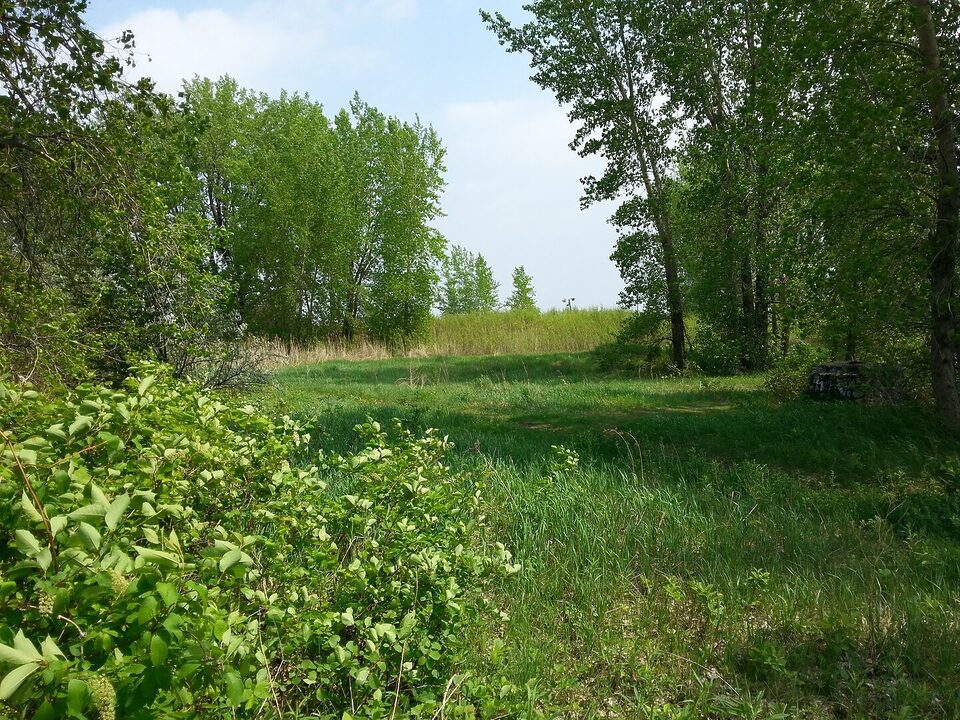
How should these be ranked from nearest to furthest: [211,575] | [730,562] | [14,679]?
[14,679], [211,575], [730,562]

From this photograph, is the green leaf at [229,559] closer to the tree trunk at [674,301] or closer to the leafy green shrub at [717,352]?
the leafy green shrub at [717,352]

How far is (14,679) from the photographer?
1.30m

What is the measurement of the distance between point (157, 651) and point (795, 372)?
41.4 feet

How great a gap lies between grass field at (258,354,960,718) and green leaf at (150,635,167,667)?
1881mm

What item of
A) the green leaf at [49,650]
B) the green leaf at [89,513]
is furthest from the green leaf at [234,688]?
the green leaf at [89,513]

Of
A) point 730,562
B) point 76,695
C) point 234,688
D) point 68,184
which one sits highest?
point 68,184

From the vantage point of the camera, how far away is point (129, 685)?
1596 millimetres

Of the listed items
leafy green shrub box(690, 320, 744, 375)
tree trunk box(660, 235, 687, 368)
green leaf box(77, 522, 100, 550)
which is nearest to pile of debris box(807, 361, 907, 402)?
leafy green shrub box(690, 320, 744, 375)

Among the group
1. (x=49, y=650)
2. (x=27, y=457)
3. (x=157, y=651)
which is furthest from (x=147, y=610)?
(x=27, y=457)

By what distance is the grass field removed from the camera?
10.6 ft

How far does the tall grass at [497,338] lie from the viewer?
88.9 feet

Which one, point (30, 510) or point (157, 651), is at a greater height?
point (30, 510)

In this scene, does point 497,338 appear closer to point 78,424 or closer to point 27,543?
point 78,424

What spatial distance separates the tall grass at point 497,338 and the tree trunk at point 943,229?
17.8 m
